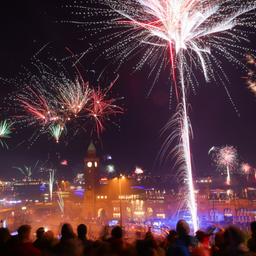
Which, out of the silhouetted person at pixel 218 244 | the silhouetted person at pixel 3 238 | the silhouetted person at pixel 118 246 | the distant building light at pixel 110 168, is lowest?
the silhouetted person at pixel 218 244

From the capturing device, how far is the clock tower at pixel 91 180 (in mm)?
83250

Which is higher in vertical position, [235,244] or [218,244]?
[235,244]

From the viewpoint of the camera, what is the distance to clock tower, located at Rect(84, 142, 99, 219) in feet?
273

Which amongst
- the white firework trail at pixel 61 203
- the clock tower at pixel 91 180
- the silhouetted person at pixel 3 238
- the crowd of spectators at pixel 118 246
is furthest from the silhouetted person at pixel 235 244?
the white firework trail at pixel 61 203

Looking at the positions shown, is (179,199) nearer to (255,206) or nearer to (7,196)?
(255,206)

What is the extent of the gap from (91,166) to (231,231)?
273 feet

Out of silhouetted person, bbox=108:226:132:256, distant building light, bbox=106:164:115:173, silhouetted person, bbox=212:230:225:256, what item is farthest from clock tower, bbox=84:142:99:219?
silhouetted person, bbox=108:226:132:256

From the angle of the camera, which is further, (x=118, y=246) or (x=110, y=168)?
(x=110, y=168)

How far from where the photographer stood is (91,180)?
87.7 meters

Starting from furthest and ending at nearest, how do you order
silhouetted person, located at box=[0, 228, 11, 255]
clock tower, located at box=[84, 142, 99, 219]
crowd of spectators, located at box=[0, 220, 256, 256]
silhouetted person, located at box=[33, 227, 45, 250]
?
clock tower, located at box=[84, 142, 99, 219]
silhouetted person, located at box=[33, 227, 45, 250]
silhouetted person, located at box=[0, 228, 11, 255]
crowd of spectators, located at box=[0, 220, 256, 256]

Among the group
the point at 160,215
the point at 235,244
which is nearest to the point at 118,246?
Answer: the point at 235,244

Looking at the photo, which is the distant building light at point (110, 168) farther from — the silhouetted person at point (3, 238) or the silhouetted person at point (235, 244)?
the silhouetted person at point (235, 244)

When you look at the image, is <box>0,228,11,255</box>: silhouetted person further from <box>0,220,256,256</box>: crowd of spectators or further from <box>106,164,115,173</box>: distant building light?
<box>106,164,115,173</box>: distant building light

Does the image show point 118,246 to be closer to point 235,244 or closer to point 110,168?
point 235,244
